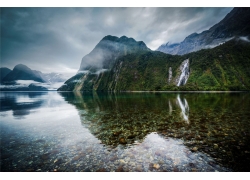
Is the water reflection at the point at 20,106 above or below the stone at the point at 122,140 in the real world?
below

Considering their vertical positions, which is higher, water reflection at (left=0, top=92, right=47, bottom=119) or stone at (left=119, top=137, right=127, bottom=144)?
stone at (left=119, top=137, right=127, bottom=144)

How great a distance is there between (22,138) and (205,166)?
1821 centimetres

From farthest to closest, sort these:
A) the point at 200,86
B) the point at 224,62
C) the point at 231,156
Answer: the point at 224,62 → the point at 200,86 → the point at 231,156

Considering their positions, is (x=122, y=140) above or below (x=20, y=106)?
above

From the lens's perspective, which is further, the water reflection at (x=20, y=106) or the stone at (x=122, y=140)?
the water reflection at (x=20, y=106)

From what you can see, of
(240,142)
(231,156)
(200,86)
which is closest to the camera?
(231,156)

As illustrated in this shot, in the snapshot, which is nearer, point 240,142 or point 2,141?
point 240,142

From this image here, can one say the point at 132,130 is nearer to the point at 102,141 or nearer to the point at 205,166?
the point at 102,141

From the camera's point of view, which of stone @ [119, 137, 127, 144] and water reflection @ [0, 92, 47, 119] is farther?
water reflection @ [0, 92, 47, 119]

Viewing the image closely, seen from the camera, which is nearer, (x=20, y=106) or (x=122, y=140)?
(x=122, y=140)
